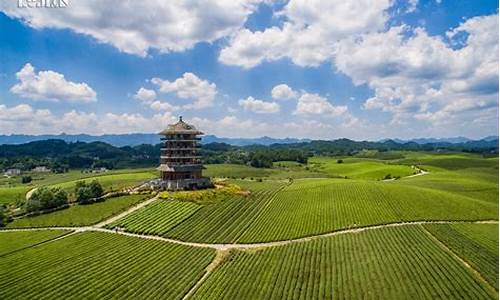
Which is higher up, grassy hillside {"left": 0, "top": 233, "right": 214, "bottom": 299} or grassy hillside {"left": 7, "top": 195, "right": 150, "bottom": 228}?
grassy hillside {"left": 7, "top": 195, "right": 150, "bottom": 228}

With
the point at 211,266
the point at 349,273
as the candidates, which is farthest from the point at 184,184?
the point at 349,273

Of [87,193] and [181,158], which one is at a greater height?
[181,158]

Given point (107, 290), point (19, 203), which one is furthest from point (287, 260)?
point (19, 203)

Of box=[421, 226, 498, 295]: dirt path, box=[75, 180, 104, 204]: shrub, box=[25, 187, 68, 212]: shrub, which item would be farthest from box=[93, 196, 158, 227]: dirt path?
box=[421, 226, 498, 295]: dirt path

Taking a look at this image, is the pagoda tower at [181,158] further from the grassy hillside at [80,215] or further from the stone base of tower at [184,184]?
the grassy hillside at [80,215]

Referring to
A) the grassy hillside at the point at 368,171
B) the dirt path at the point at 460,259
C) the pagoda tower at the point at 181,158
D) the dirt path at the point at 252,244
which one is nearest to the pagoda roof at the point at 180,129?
the pagoda tower at the point at 181,158

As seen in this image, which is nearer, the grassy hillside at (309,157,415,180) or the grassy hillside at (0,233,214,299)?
the grassy hillside at (0,233,214,299)

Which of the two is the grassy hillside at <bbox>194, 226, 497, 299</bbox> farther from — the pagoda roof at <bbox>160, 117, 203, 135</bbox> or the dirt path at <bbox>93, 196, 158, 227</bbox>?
the pagoda roof at <bbox>160, 117, 203, 135</bbox>

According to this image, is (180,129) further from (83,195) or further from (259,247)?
(259,247)

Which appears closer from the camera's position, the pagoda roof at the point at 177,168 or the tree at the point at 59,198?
the tree at the point at 59,198
